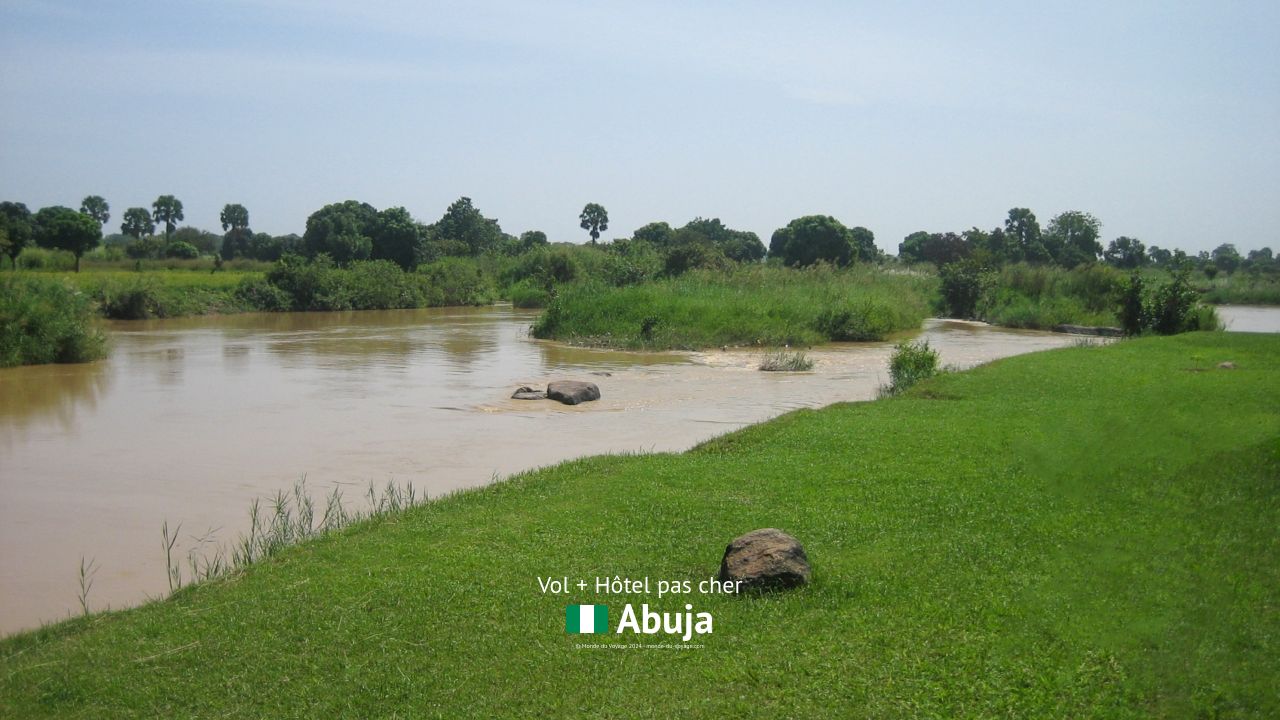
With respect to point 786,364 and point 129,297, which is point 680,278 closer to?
point 786,364

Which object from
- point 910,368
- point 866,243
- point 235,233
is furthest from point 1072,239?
point 235,233

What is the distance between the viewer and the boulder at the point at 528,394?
741 inches

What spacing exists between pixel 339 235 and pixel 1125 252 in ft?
173

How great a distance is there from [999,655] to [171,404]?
1806cm

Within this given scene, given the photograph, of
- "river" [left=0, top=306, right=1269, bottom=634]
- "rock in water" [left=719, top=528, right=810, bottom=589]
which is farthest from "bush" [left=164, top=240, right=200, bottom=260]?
"rock in water" [left=719, top=528, right=810, bottom=589]

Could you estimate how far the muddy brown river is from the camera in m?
10.1

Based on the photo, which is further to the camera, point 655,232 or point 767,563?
point 655,232

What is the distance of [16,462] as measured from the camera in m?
14.0

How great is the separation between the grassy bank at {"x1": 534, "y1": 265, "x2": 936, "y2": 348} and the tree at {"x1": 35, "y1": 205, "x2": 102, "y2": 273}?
32.6 metres

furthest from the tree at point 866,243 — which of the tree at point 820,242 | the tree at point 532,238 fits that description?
the tree at point 532,238

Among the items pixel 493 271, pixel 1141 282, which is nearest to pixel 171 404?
pixel 1141 282

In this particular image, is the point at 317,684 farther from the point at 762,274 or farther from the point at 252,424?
the point at 762,274

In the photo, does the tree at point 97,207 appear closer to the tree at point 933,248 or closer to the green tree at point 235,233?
the green tree at point 235,233

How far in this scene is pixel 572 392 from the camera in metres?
18.3
